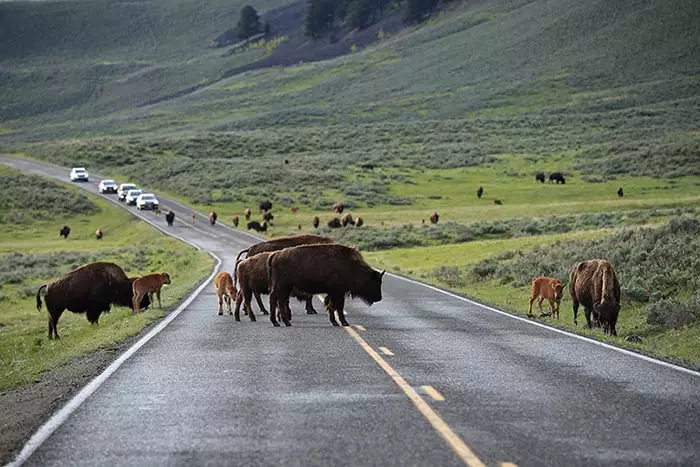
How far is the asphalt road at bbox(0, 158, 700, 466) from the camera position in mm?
8609

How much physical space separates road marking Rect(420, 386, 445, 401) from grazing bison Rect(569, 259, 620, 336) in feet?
30.4

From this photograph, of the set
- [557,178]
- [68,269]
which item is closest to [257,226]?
[68,269]

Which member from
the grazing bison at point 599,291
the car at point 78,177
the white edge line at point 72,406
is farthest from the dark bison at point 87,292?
the car at point 78,177

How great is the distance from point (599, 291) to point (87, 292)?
35.5ft

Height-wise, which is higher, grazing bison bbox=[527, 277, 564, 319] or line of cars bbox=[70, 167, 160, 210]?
line of cars bbox=[70, 167, 160, 210]

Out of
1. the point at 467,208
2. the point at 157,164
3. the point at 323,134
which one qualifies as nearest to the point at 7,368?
the point at 467,208

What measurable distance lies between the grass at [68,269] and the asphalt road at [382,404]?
2466 mm

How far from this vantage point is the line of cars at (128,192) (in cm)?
8544

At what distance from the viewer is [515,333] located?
61.7 feet

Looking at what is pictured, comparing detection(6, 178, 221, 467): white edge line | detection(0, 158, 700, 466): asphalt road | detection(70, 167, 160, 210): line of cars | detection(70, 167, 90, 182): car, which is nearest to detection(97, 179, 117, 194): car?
detection(70, 167, 160, 210): line of cars

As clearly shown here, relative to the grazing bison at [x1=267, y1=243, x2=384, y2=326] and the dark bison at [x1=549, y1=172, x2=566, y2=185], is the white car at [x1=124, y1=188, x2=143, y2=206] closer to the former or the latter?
the dark bison at [x1=549, y1=172, x2=566, y2=185]

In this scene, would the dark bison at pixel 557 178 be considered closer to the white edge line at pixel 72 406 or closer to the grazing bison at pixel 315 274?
the grazing bison at pixel 315 274

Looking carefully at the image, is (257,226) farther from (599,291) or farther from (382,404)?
(382,404)

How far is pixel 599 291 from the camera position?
2098 cm
